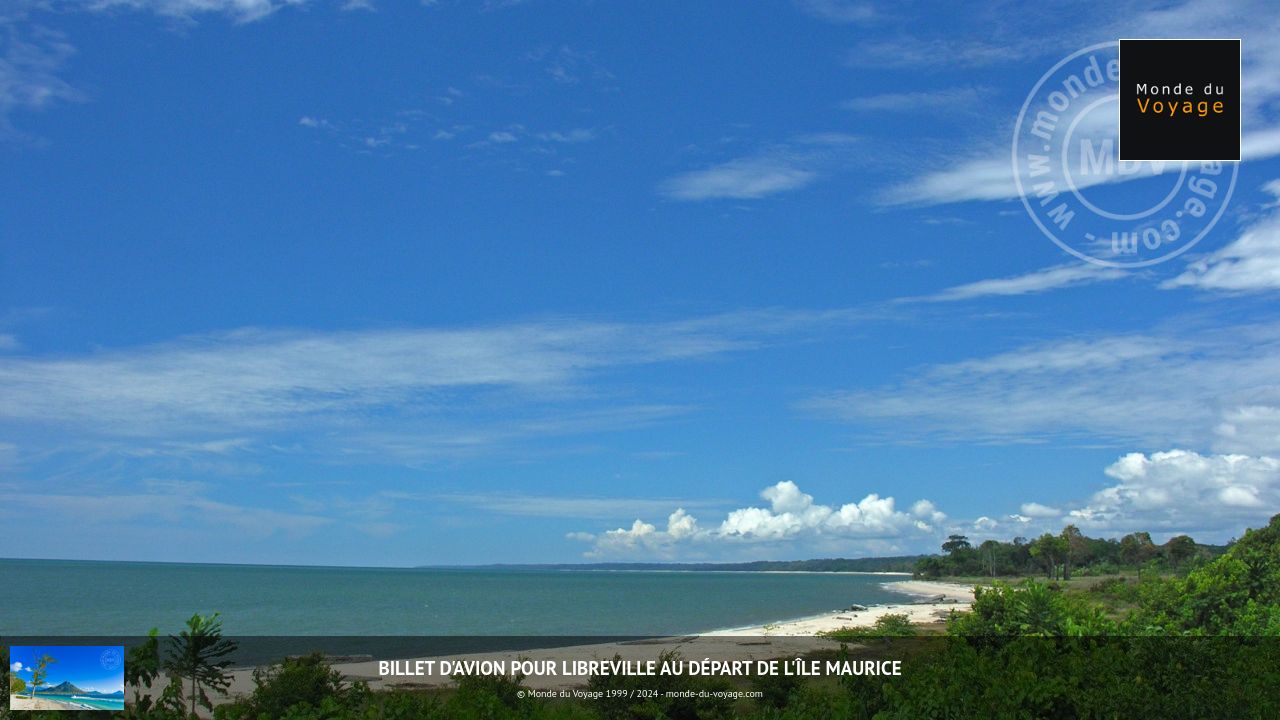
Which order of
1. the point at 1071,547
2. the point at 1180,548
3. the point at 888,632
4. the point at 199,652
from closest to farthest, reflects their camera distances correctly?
the point at 199,652
the point at 888,632
the point at 1180,548
the point at 1071,547

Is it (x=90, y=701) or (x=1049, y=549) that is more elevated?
(x=90, y=701)

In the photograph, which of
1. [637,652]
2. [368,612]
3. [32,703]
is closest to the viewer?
[32,703]

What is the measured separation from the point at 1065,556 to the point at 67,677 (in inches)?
4504

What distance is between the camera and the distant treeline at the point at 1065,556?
3214 inches

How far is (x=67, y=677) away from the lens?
18.7 feet

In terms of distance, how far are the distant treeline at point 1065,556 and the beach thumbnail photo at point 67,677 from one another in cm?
3959

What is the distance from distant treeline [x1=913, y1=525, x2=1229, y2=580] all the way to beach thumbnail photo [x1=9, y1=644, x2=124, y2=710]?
39590 millimetres

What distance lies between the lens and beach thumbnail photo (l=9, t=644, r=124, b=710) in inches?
222

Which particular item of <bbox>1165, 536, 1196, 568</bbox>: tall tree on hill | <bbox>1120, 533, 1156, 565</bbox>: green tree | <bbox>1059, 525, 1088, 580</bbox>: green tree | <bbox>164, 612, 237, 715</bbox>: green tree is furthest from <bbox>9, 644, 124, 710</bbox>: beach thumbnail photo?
<bbox>1120, 533, 1156, 565</bbox>: green tree

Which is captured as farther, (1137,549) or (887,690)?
(1137,549)

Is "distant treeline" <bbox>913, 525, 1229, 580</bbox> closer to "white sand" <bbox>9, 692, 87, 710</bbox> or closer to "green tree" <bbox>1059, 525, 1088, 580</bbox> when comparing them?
"green tree" <bbox>1059, 525, 1088, 580</bbox>

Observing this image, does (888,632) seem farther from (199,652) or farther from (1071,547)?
(1071,547)

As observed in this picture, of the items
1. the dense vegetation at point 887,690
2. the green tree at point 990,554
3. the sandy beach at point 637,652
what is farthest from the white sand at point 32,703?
the green tree at point 990,554

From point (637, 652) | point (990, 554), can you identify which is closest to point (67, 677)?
point (637, 652)
